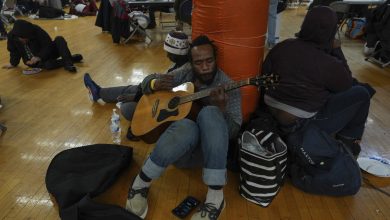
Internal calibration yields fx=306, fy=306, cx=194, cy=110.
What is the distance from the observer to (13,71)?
4.10m

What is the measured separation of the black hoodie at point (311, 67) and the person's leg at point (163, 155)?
2.23ft

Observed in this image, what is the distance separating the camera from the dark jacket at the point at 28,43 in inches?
153

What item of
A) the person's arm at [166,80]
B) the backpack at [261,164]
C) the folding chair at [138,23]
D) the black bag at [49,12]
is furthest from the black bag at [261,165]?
the black bag at [49,12]

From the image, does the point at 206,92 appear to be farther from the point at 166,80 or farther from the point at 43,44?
the point at 43,44

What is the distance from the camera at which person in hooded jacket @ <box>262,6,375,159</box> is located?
1.89 metres

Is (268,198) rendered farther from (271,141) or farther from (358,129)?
(358,129)

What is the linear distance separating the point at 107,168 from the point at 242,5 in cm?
134

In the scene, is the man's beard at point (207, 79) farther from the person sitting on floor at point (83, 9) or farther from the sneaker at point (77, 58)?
the person sitting on floor at point (83, 9)

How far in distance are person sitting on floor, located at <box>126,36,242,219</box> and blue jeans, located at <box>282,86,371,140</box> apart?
50 cm

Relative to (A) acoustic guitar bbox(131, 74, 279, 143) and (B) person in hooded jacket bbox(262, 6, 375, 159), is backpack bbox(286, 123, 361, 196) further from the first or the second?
(A) acoustic guitar bbox(131, 74, 279, 143)

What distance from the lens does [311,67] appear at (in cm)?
188

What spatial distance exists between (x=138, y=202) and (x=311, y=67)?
1.32 metres

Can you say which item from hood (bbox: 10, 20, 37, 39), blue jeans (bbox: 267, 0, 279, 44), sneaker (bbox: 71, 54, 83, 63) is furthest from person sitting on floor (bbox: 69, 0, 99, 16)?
blue jeans (bbox: 267, 0, 279, 44)

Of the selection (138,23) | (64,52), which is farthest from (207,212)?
(138,23)
